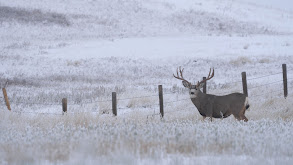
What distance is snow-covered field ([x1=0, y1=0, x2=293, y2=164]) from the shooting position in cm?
504

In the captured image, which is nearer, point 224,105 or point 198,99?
point 224,105

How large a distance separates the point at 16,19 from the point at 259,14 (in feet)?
100

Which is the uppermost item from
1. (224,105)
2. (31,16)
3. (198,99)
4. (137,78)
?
(31,16)

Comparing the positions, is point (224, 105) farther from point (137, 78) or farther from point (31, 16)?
point (31, 16)

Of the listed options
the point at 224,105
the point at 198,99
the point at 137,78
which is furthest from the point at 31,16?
the point at 224,105

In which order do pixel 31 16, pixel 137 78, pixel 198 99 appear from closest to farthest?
pixel 198 99 → pixel 137 78 → pixel 31 16

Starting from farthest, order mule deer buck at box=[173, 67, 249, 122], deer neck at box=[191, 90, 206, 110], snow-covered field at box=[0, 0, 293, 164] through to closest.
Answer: deer neck at box=[191, 90, 206, 110] < mule deer buck at box=[173, 67, 249, 122] < snow-covered field at box=[0, 0, 293, 164]

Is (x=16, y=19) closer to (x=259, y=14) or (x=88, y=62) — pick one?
(x=88, y=62)

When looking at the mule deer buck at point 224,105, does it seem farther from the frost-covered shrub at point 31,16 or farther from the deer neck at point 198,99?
the frost-covered shrub at point 31,16

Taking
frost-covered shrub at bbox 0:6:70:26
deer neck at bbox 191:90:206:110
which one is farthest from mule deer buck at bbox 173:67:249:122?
frost-covered shrub at bbox 0:6:70:26

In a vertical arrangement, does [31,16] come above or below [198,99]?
above

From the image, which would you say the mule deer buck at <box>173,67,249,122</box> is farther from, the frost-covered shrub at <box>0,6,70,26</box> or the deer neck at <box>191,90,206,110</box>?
the frost-covered shrub at <box>0,6,70,26</box>

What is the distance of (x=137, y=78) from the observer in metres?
23.0

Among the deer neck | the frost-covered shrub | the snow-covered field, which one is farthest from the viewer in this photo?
the frost-covered shrub
